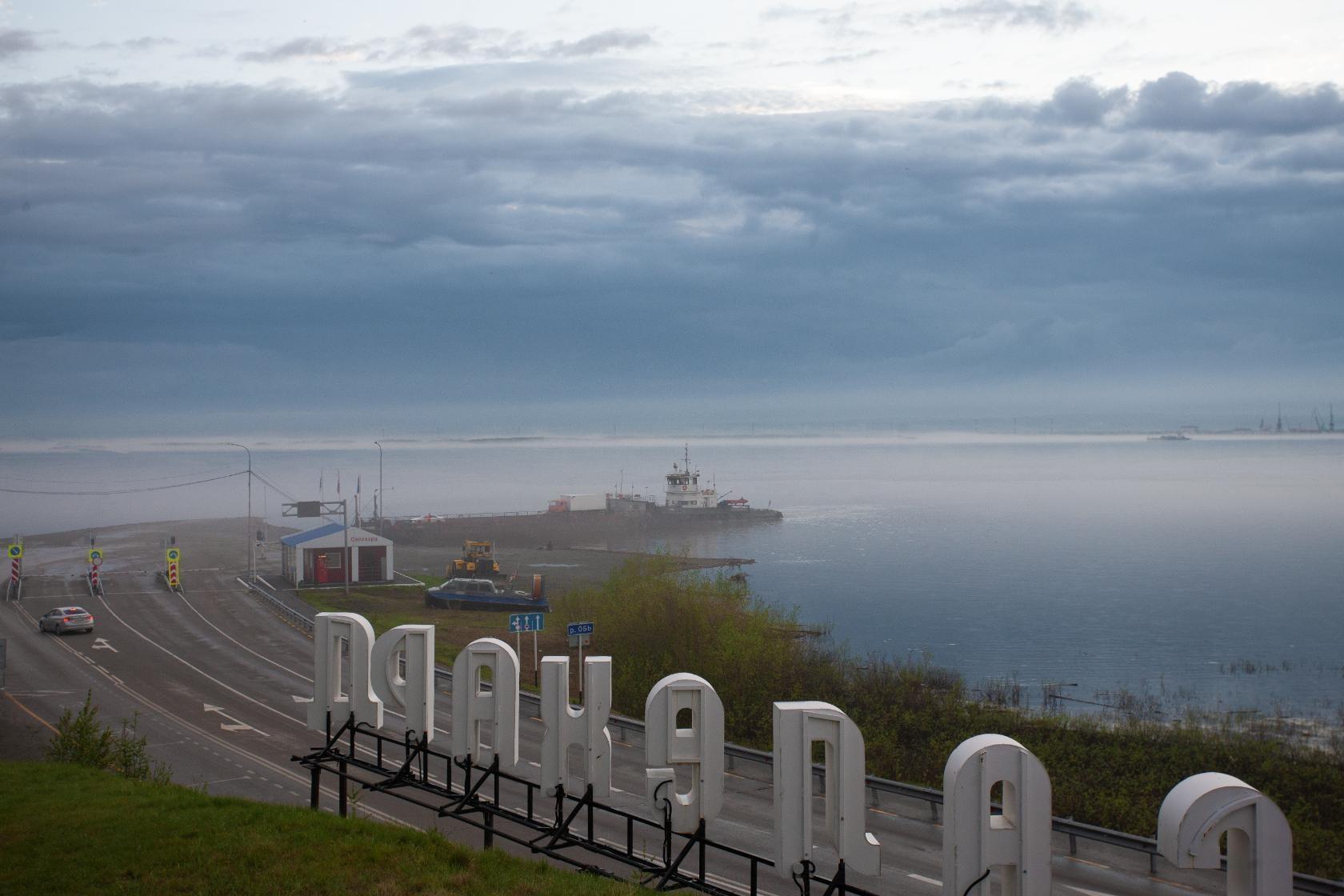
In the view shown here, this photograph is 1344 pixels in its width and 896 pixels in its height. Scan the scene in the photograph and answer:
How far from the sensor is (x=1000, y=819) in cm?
1277

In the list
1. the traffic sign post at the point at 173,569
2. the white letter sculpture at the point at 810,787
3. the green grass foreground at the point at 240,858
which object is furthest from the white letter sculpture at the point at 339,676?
the traffic sign post at the point at 173,569

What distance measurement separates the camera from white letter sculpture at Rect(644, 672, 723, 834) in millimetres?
15766

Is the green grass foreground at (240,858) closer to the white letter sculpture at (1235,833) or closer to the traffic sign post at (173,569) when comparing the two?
the white letter sculpture at (1235,833)

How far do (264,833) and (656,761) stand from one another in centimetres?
726

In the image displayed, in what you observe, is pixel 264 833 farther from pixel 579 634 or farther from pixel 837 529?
pixel 837 529

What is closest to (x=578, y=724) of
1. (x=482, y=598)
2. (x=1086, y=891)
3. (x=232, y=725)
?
(x=1086, y=891)

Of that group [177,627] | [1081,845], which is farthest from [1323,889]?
[177,627]

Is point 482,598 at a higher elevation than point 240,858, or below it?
below

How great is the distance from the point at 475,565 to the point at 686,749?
264 ft

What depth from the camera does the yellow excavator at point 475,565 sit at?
3654 inches

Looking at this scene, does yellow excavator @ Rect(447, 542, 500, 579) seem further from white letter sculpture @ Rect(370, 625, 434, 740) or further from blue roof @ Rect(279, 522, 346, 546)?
white letter sculpture @ Rect(370, 625, 434, 740)

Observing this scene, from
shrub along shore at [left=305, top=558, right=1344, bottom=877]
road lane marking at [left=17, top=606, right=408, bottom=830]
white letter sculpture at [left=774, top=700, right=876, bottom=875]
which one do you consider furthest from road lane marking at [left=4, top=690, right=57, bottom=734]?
A: white letter sculpture at [left=774, top=700, right=876, bottom=875]

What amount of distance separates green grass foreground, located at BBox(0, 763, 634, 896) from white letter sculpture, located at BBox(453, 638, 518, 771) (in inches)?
64.9

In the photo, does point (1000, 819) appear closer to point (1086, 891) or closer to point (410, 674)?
point (410, 674)
